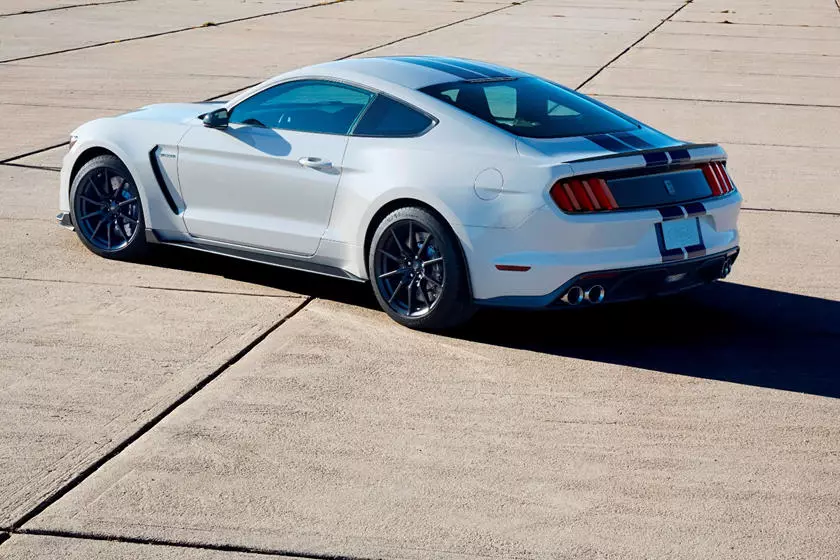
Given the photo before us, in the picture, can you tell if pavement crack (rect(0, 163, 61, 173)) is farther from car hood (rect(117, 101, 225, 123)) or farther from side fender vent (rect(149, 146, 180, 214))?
side fender vent (rect(149, 146, 180, 214))

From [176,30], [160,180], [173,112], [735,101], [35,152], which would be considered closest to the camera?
[160,180]

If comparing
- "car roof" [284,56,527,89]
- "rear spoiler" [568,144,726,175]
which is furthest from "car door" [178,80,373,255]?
"rear spoiler" [568,144,726,175]

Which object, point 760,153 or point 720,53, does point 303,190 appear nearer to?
point 760,153

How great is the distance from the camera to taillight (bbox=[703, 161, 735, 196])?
7082 millimetres

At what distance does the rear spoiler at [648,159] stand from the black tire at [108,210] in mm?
3025

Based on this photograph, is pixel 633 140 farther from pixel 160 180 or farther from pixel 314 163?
pixel 160 180

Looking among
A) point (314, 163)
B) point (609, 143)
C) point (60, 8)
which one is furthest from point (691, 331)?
point (60, 8)

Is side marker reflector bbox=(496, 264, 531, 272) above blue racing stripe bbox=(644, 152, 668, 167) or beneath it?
beneath

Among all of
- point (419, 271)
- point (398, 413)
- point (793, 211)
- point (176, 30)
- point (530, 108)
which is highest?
point (530, 108)

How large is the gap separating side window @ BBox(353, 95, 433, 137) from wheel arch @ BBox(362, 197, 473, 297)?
15.6 inches

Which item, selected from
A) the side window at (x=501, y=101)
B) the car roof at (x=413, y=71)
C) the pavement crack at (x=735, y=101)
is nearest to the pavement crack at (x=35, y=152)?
the car roof at (x=413, y=71)

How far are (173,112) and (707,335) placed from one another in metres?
3.53

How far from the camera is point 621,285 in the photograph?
6.70 m

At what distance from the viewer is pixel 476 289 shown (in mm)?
6828
